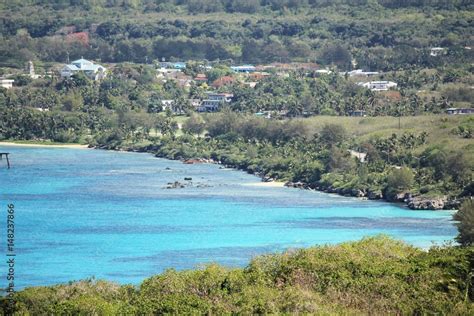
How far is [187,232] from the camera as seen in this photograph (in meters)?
61.2

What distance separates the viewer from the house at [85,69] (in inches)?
5113

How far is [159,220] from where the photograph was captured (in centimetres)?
6512

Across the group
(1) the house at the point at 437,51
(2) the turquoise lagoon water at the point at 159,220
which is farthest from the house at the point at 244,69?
(2) the turquoise lagoon water at the point at 159,220

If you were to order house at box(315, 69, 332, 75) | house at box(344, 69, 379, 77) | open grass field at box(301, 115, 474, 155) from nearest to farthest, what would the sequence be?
1. open grass field at box(301, 115, 474, 155)
2. house at box(344, 69, 379, 77)
3. house at box(315, 69, 332, 75)

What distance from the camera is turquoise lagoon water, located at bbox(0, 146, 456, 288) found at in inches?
2103

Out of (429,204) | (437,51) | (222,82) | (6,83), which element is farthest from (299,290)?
(437,51)

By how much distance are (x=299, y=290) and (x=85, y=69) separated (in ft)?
327

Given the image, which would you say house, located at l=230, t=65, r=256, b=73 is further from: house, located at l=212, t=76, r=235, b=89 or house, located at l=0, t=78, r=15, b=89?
house, located at l=0, t=78, r=15, b=89

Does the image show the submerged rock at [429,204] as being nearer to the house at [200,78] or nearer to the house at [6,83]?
the house at [6,83]

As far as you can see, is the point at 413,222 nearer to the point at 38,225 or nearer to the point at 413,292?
the point at 38,225

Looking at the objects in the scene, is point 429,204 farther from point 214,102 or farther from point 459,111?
point 214,102

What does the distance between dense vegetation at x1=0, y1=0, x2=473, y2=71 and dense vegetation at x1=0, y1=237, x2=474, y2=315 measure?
87413 millimetres

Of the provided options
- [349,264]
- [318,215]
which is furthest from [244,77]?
[349,264]

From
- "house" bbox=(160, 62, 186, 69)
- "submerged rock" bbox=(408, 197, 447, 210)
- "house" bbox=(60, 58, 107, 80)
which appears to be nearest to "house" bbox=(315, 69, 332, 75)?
"house" bbox=(160, 62, 186, 69)
